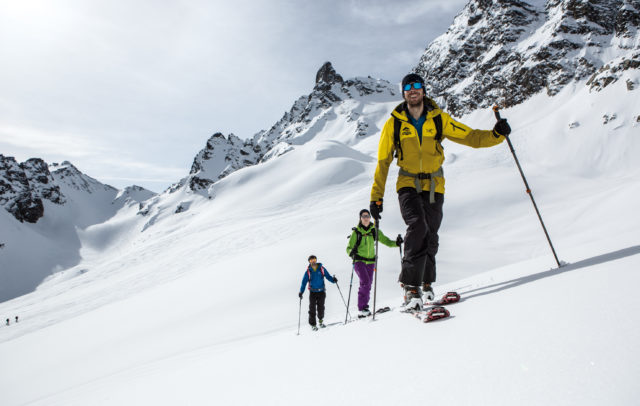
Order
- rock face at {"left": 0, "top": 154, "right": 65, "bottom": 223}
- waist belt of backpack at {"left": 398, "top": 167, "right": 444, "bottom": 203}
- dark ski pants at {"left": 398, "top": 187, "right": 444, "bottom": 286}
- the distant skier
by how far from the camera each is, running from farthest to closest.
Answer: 1. rock face at {"left": 0, "top": 154, "right": 65, "bottom": 223}
2. the distant skier
3. waist belt of backpack at {"left": 398, "top": 167, "right": 444, "bottom": 203}
4. dark ski pants at {"left": 398, "top": 187, "right": 444, "bottom": 286}

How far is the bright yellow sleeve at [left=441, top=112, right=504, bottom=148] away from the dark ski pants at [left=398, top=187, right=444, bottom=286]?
2.58 feet

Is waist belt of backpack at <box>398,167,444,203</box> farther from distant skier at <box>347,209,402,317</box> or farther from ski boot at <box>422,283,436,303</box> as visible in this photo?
distant skier at <box>347,209,402,317</box>

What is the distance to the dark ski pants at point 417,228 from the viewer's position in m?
3.59

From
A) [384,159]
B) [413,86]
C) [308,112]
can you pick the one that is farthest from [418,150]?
[308,112]

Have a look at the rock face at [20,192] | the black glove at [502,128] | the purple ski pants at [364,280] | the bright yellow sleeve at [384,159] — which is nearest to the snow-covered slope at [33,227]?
the rock face at [20,192]

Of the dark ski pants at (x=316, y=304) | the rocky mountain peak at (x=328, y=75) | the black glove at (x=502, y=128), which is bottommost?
the dark ski pants at (x=316, y=304)

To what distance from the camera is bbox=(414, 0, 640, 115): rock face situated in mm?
63688

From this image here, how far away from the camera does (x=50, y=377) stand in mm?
11477

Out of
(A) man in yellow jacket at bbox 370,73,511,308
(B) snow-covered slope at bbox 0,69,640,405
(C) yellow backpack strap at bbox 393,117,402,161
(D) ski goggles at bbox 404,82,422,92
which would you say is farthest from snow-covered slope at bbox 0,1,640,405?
(D) ski goggles at bbox 404,82,422,92

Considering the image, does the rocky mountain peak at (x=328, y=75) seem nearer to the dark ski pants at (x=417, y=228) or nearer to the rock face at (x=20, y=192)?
Result: the rock face at (x=20, y=192)

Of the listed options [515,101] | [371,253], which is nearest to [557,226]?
[371,253]

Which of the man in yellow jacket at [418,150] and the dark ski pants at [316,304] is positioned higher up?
the man in yellow jacket at [418,150]

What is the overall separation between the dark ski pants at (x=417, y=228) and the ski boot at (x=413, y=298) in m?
0.05

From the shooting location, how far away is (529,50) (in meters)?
78.2
